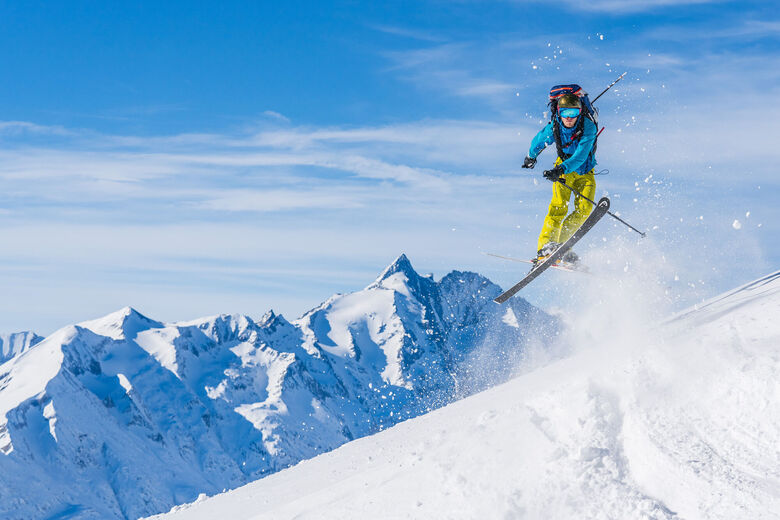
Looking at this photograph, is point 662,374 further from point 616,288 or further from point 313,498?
point 616,288

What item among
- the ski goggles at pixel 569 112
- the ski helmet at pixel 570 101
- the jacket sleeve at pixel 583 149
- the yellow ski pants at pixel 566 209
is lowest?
the yellow ski pants at pixel 566 209

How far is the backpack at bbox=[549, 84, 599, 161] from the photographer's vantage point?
13953 mm

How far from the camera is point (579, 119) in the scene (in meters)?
14.2

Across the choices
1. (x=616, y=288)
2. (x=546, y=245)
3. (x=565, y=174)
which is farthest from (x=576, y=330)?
(x=565, y=174)

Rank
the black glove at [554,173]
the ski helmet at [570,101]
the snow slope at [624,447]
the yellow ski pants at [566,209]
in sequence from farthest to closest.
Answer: the yellow ski pants at [566,209] → the black glove at [554,173] → the ski helmet at [570,101] → the snow slope at [624,447]

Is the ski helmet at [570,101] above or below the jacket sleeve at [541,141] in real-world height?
above

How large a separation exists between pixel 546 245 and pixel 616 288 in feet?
8.67

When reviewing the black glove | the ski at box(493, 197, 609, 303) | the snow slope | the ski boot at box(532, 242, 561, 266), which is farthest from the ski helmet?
the snow slope

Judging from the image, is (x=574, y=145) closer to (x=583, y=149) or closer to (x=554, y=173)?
(x=583, y=149)

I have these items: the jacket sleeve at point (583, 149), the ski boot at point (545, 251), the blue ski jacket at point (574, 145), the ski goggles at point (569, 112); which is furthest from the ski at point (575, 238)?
the ski goggles at point (569, 112)

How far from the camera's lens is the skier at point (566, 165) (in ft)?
46.3

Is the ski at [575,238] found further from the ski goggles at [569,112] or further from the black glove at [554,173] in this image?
the ski goggles at [569,112]

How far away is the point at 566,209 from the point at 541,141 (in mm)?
1843

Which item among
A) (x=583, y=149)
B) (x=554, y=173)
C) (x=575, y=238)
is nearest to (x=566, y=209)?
(x=575, y=238)
